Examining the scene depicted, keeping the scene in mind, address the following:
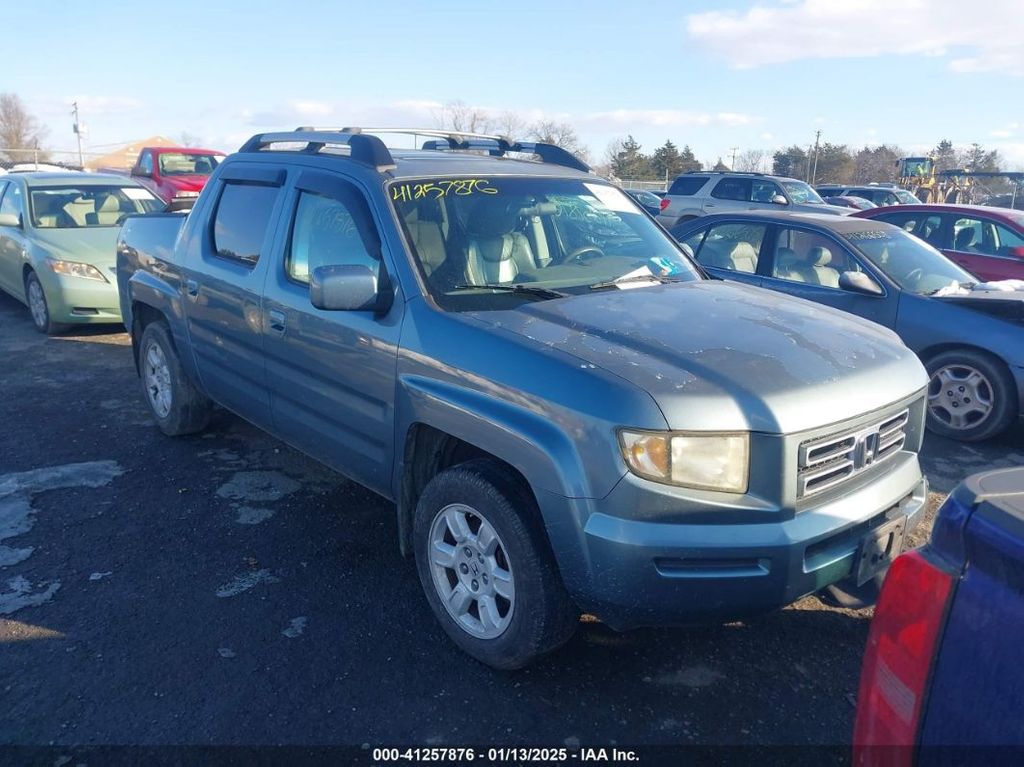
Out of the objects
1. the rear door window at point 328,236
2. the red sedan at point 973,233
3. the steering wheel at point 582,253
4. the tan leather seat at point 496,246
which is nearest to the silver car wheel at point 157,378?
the rear door window at point 328,236

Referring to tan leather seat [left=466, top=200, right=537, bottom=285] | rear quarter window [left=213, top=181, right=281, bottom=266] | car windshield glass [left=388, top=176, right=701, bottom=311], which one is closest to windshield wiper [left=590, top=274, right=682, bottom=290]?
car windshield glass [left=388, top=176, right=701, bottom=311]

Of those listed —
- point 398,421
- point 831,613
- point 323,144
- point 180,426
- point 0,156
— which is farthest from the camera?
point 0,156

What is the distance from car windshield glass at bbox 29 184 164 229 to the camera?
30.2 feet

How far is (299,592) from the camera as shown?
3752 millimetres

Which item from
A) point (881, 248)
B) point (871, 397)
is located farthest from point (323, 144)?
point (881, 248)

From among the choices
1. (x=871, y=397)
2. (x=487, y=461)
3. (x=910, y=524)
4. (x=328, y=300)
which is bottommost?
(x=910, y=524)

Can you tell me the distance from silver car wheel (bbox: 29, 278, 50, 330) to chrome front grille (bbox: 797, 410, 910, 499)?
832 centimetres

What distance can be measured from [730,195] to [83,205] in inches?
493

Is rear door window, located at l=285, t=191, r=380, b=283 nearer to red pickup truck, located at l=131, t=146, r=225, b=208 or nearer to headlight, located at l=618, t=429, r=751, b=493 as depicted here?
headlight, located at l=618, t=429, r=751, b=493

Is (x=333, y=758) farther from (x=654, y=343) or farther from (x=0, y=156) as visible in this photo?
A: (x=0, y=156)

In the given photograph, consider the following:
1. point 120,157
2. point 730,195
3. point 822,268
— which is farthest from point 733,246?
point 120,157

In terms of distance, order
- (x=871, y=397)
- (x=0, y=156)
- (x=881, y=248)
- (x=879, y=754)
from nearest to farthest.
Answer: (x=879, y=754) < (x=871, y=397) < (x=881, y=248) < (x=0, y=156)

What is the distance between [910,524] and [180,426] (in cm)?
444

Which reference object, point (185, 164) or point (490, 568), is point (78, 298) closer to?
point (490, 568)
